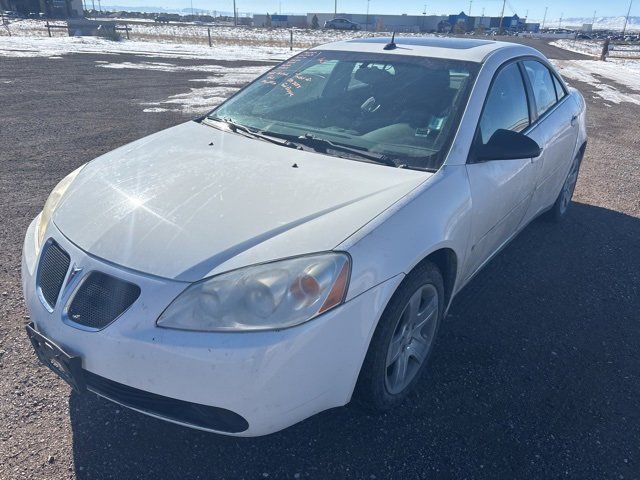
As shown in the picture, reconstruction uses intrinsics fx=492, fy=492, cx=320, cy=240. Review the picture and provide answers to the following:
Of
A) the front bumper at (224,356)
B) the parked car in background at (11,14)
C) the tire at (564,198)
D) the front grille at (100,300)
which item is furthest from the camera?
the parked car in background at (11,14)

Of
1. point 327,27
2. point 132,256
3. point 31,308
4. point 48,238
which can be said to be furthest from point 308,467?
point 327,27

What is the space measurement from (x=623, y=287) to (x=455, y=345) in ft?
5.60

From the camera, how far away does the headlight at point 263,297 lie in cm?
180

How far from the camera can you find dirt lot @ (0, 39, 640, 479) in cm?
215

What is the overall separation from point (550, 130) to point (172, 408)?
3399 mm

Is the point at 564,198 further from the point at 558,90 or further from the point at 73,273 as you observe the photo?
the point at 73,273

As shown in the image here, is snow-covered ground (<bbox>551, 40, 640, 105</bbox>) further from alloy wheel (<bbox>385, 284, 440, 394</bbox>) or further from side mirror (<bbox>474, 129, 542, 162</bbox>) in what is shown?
alloy wheel (<bbox>385, 284, 440, 394</bbox>)

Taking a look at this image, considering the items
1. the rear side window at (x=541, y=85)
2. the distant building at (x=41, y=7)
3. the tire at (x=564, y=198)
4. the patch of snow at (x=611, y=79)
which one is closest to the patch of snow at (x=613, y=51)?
the patch of snow at (x=611, y=79)

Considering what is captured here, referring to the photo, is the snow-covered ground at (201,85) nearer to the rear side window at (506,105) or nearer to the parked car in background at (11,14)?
the rear side window at (506,105)

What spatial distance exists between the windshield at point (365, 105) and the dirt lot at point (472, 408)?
1234 millimetres

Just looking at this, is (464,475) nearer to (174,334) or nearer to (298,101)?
(174,334)

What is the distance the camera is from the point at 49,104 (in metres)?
9.51

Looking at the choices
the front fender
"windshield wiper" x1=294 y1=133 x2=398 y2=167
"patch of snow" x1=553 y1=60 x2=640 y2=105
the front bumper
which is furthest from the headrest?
"patch of snow" x1=553 y1=60 x2=640 y2=105

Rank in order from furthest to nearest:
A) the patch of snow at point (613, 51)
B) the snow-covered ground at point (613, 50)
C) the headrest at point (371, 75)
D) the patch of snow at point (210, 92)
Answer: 1. the snow-covered ground at point (613, 50)
2. the patch of snow at point (613, 51)
3. the patch of snow at point (210, 92)
4. the headrest at point (371, 75)
